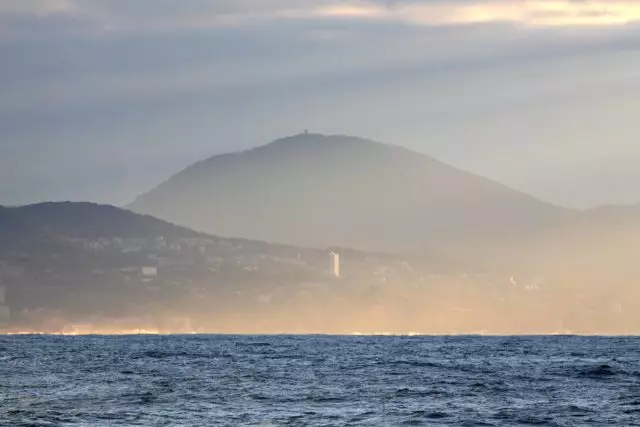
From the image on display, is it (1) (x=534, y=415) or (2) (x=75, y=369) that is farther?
(2) (x=75, y=369)

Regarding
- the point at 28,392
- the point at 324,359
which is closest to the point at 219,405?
the point at 28,392

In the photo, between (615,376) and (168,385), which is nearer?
(168,385)

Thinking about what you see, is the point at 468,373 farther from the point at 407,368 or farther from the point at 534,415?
the point at 534,415

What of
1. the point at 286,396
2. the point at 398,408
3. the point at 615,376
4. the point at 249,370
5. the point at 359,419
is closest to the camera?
the point at 359,419

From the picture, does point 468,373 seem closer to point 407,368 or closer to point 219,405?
point 407,368

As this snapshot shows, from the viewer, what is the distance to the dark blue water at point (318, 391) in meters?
75.4

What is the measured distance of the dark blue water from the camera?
247ft

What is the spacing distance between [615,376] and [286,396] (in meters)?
32.8

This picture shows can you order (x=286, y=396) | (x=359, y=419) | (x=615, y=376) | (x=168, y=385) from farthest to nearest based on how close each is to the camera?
1. (x=615, y=376)
2. (x=168, y=385)
3. (x=286, y=396)
4. (x=359, y=419)

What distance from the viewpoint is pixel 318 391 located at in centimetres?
9362

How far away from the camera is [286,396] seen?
8931 centimetres

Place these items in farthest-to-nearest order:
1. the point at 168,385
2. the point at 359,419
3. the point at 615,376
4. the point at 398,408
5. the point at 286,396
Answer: the point at 615,376, the point at 168,385, the point at 286,396, the point at 398,408, the point at 359,419

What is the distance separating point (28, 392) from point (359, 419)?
27.4m

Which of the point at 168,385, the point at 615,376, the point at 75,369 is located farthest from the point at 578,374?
the point at 75,369
